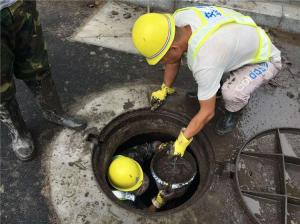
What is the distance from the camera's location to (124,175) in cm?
284

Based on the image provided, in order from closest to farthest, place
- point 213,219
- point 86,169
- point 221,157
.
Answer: point 213,219
point 86,169
point 221,157

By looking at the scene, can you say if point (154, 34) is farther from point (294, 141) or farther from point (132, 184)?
point (294, 141)

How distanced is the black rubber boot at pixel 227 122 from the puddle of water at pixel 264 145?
0.75 feet

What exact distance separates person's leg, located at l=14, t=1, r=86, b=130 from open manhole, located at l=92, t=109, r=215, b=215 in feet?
1.04

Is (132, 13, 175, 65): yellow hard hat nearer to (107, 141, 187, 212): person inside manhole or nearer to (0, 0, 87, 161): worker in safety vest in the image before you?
(0, 0, 87, 161): worker in safety vest

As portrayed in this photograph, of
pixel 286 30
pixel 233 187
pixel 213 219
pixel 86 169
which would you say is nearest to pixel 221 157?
pixel 233 187

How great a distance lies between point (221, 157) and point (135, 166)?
77 cm

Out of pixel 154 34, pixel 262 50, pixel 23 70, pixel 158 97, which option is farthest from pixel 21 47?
pixel 262 50

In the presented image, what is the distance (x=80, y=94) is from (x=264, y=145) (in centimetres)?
184

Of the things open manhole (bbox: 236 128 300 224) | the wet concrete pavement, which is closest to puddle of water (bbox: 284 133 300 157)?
open manhole (bbox: 236 128 300 224)

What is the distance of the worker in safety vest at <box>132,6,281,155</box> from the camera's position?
2.40 m

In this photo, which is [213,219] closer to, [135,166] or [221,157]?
[221,157]

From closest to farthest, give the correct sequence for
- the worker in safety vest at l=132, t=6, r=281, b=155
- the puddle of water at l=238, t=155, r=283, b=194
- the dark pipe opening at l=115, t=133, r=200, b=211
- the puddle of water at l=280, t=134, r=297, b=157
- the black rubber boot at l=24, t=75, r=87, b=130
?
the worker in safety vest at l=132, t=6, r=281, b=155 < the puddle of water at l=238, t=155, r=283, b=194 < the black rubber boot at l=24, t=75, r=87, b=130 < the puddle of water at l=280, t=134, r=297, b=157 < the dark pipe opening at l=115, t=133, r=200, b=211

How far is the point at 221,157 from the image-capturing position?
2957 millimetres
